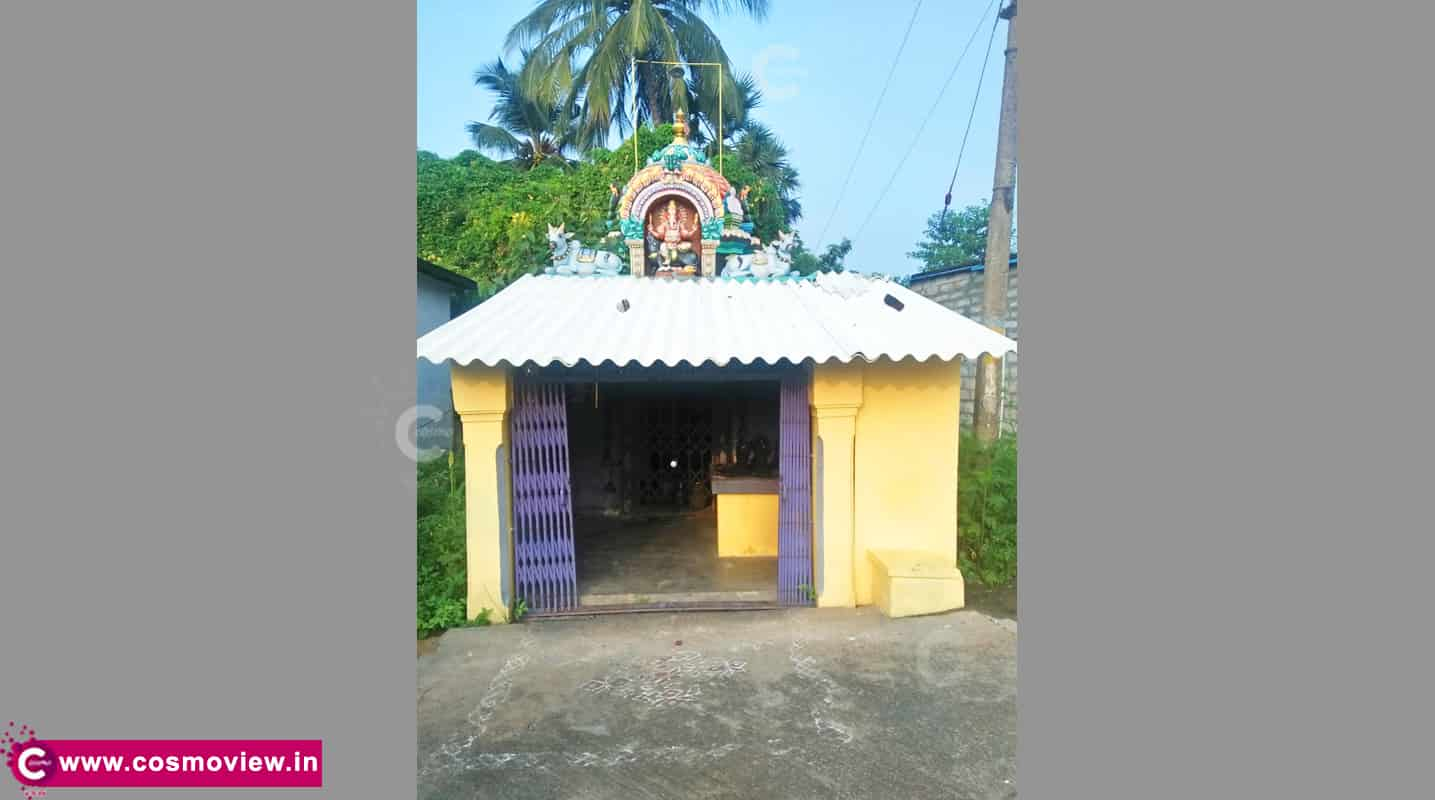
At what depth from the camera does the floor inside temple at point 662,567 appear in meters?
6.23

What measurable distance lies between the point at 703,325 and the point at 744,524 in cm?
269

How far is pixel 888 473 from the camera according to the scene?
6.02 m

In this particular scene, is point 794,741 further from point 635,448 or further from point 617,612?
point 635,448

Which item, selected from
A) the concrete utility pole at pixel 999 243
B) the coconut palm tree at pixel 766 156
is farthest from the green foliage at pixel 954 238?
the concrete utility pole at pixel 999 243

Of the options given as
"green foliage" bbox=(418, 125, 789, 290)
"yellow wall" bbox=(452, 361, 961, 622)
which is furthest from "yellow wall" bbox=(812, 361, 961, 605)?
"green foliage" bbox=(418, 125, 789, 290)

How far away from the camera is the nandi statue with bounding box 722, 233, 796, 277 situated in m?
7.12

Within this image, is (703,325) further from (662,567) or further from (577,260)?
(662,567)

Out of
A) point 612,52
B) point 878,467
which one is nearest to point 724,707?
point 878,467

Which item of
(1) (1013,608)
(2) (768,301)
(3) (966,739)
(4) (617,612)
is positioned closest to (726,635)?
(4) (617,612)

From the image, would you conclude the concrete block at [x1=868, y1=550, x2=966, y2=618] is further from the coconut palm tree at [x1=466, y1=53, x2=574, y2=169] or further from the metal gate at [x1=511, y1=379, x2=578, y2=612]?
the coconut palm tree at [x1=466, y1=53, x2=574, y2=169]

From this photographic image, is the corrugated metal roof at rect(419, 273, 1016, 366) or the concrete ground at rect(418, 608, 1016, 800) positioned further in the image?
the corrugated metal roof at rect(419, 273, 1016, 366)

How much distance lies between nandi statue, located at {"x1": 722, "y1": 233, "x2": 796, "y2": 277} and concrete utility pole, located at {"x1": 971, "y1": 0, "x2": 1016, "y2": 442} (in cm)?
219

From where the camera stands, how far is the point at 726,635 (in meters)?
5.35

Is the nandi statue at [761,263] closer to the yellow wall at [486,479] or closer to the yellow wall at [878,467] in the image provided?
the yellow wall at [878,467]
